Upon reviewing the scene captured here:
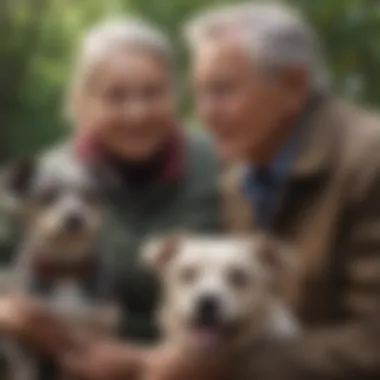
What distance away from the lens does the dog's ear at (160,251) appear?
46.6 inches

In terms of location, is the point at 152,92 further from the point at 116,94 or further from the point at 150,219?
the point at 150,219

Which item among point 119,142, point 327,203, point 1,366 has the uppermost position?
point 119,142

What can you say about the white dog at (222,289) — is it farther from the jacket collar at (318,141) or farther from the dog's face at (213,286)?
the jacket collar at (318,141)

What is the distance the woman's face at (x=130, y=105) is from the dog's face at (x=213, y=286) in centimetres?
13

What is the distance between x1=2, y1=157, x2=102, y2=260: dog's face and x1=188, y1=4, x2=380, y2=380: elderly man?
17 cm

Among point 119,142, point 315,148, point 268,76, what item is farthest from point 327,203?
point 119,142

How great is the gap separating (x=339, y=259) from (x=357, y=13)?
1.05ft

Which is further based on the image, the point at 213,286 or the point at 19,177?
the point at 19,177

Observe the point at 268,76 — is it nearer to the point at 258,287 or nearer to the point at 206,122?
the point at 206,122

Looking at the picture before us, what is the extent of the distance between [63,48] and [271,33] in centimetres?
27

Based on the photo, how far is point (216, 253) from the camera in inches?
45.7

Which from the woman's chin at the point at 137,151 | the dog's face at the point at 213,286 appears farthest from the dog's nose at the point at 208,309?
the woman's chin at the point at 137,151

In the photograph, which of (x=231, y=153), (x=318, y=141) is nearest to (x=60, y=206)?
(x=231, y=153)

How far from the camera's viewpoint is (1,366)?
122 cm
